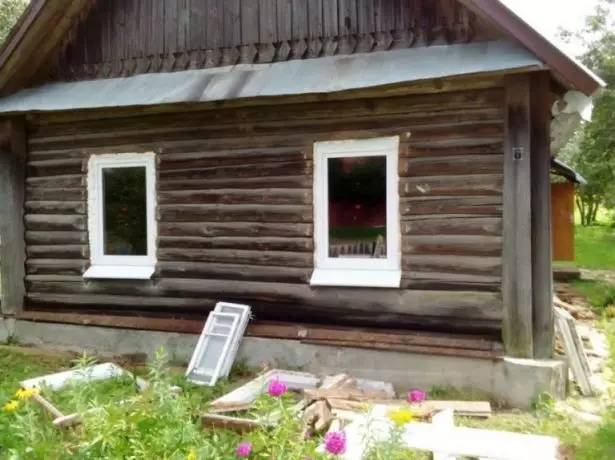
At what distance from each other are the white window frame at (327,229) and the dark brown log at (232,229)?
0.22 m

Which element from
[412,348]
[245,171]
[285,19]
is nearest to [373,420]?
[412,348]

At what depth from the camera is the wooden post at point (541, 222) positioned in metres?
6.34

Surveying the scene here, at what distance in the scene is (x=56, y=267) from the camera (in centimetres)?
877

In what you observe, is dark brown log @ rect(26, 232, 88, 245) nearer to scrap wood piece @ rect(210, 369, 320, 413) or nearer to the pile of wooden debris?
scrap wood piece @ rect(210, 369, 320, 413)

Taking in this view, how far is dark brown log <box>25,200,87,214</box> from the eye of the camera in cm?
858

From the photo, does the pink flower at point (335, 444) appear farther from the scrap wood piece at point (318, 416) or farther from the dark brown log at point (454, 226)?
the dark brown log at point (454, 226)

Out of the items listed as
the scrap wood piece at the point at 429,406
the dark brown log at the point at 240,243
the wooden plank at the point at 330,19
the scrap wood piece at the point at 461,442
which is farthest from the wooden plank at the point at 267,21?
the scrap wood piece at the point at 461,442

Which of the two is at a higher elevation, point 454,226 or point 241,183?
point 241,183

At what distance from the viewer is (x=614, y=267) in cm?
1916

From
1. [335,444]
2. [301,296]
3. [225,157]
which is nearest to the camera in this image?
[335,444]

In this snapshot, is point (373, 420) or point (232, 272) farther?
point (232, 272)

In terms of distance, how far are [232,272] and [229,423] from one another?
266 cm

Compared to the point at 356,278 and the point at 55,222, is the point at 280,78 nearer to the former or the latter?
the point at 356,278

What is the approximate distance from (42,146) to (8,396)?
12.4 feet
